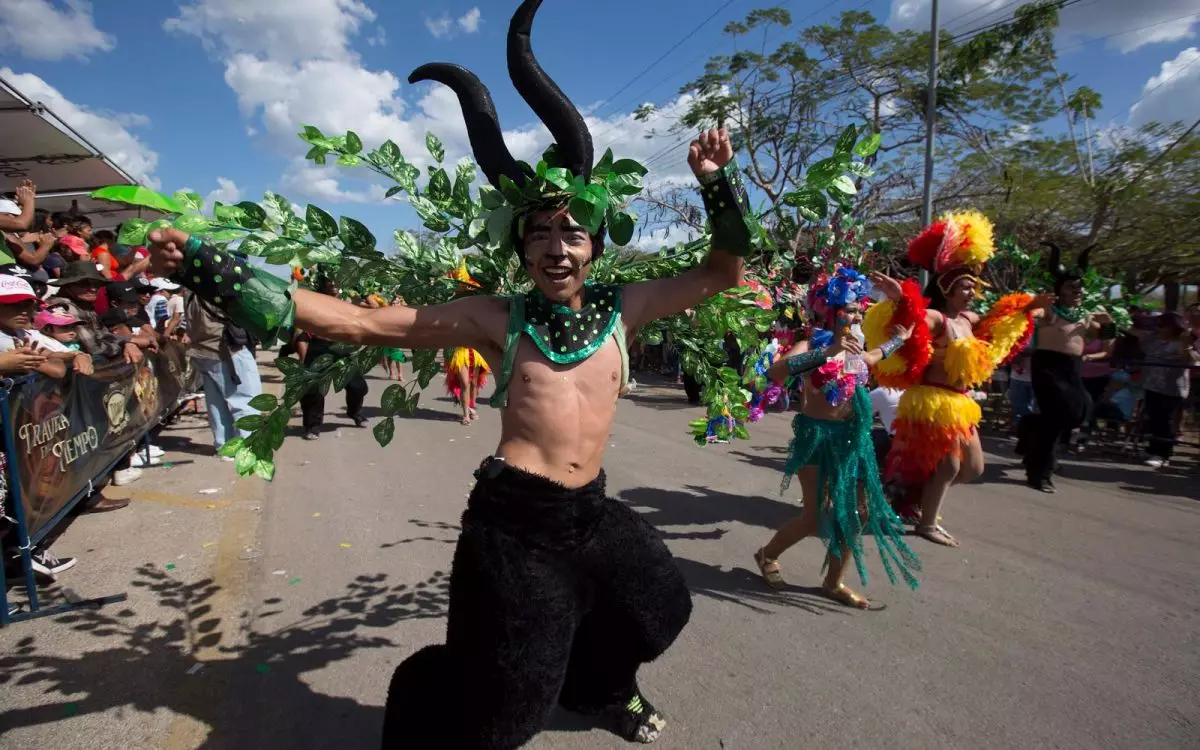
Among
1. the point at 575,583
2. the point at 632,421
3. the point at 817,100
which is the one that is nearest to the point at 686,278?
the point at 575,583

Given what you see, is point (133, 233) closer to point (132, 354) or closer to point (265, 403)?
point (265, 403)

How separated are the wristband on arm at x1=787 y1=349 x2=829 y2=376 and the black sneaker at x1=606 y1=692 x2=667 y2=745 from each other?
176cm

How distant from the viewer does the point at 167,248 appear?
5.57ft

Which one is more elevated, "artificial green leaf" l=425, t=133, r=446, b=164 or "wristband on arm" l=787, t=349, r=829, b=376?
"artificial green leaf" l=425, t=133, r=446, b=164

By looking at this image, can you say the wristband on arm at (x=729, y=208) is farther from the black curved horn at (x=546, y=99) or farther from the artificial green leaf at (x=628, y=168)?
the black curved horn at (x=546, y=99)

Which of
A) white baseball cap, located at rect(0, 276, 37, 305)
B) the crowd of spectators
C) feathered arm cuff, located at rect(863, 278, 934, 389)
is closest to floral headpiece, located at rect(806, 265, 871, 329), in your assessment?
feathered arm cuff, located at rect(863, 278, 934, 389)

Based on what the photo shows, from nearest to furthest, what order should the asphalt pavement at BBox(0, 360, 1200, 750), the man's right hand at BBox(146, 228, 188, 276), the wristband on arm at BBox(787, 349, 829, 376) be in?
the man's right hand at BBox(146, 228, 188, 276)
the asphalt pavement at BBox(0, 360, 1200, 750)
the wristband on arm at BBox(787, 349, 829, 376)

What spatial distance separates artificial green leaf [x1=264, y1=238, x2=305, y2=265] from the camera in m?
2.13

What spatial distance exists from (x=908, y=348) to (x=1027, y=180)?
41.0 feet

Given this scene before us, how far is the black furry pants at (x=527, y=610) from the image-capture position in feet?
6.19

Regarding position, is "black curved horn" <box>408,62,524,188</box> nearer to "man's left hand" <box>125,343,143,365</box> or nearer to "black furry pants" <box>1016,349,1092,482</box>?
"man's left hand" <box>125,343,143,365</box>

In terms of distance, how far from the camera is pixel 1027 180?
14.1m

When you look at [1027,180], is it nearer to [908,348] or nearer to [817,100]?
[817,100]

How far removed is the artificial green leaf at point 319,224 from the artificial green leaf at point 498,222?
22.8 inches
